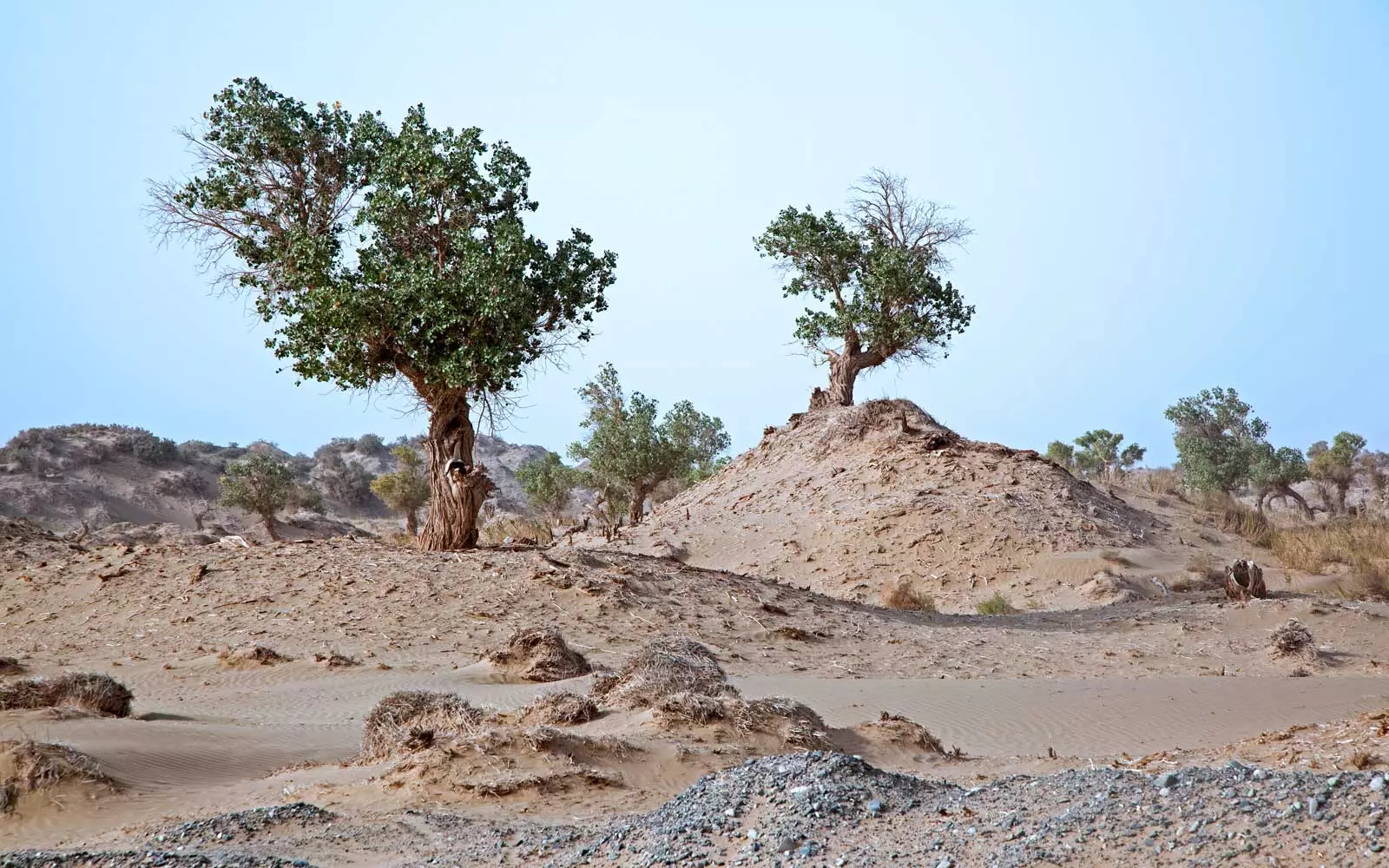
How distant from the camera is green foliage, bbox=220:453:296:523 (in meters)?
37.3

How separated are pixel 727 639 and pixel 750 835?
30.0 feet

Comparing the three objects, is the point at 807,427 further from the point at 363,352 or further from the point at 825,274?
the point at 363,352

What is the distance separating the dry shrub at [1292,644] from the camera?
45.5 ft

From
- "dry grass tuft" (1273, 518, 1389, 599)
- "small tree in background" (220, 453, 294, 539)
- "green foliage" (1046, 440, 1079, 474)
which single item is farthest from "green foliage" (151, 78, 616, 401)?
"green foliage" (1046, 440, 1079, 474)

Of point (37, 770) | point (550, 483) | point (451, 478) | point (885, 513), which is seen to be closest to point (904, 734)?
point (37, 770)

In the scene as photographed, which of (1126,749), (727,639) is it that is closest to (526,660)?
(727,639)

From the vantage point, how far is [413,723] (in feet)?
25.5

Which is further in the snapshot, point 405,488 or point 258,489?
point 405,488

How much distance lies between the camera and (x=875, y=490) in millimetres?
25859

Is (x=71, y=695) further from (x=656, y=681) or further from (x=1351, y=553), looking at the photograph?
(x=1351, y=553)

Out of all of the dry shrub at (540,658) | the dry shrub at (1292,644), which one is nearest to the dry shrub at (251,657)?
the dry shrub at (540,658)

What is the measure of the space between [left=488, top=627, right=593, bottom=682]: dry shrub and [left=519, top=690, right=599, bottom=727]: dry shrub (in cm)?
287

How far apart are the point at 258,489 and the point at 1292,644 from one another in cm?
3219

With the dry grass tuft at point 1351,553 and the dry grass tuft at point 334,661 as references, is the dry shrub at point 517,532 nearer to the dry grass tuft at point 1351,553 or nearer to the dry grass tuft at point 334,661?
the dry grass tuft at point 334,661
